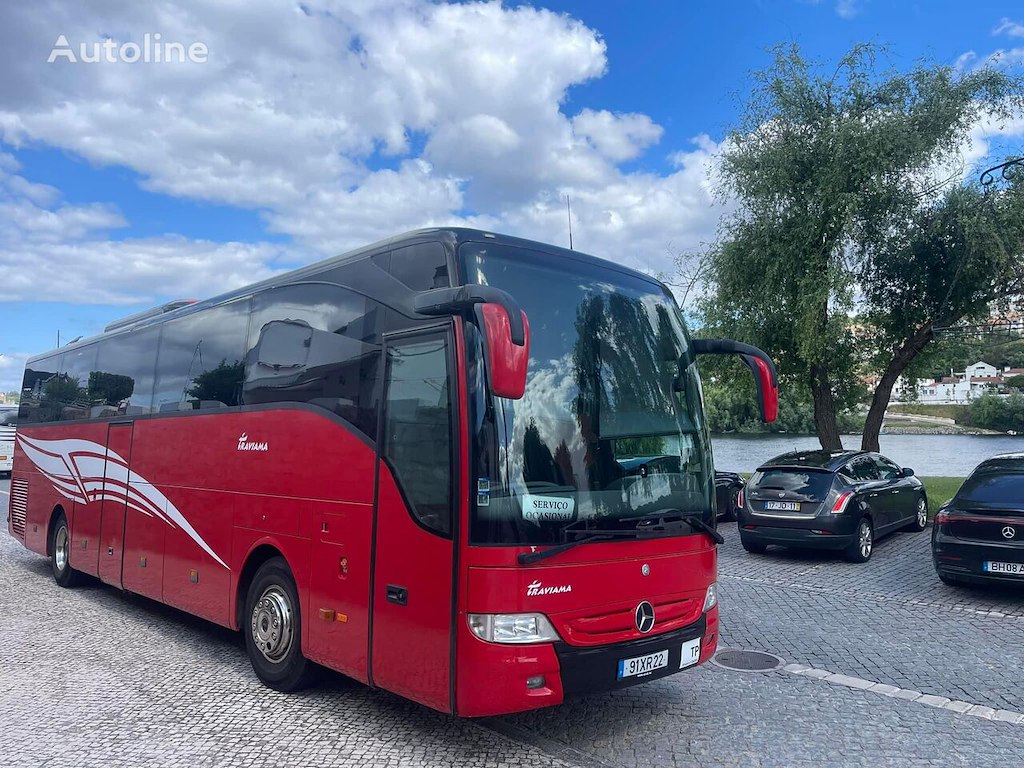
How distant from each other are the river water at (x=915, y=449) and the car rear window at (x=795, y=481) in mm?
16082

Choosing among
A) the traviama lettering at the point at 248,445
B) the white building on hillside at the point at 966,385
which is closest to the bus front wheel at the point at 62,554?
the traviama lettering at the point at 248,445

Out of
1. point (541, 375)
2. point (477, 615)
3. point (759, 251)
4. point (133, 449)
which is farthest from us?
point (759, 251)

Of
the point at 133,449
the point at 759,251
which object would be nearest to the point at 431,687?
the point at 133,449

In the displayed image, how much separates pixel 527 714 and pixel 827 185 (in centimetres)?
1474

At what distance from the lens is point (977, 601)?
9562mm

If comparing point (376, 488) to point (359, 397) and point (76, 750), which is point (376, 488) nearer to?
point (359, 397)

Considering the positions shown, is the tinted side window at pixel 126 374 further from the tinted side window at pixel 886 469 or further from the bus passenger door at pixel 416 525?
the tinted side window at pixel 886 469

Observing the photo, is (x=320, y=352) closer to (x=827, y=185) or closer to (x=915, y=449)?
(x=827, y=185)

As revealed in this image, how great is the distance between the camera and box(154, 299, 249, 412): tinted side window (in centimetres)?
733

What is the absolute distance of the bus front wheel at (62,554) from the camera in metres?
10.7

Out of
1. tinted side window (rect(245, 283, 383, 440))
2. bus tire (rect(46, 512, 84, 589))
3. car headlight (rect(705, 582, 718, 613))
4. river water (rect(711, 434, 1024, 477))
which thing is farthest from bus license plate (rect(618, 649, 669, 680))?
river water (rect(711, 434, 1024, 477))

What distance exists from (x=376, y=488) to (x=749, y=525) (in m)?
9.06

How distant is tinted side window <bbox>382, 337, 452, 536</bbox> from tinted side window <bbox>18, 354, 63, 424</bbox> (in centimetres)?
831

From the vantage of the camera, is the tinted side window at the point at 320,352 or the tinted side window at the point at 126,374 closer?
the tinted side window at the point at 320,352
